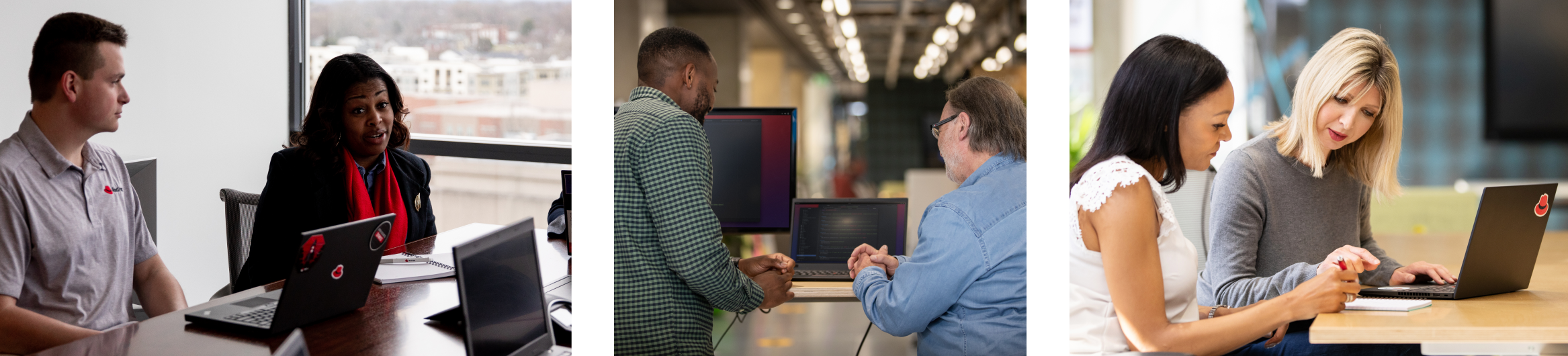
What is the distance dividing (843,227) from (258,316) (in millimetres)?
1373

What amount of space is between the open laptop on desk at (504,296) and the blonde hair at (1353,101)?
179cm

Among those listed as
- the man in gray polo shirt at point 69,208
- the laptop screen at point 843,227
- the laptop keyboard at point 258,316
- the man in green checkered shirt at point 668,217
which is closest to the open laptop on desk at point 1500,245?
the laptop screen at point 843,227

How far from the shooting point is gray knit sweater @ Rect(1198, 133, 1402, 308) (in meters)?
1.99

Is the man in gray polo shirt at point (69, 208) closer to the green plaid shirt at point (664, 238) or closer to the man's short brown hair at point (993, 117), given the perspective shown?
the green plaid shirt at point (664, 238)

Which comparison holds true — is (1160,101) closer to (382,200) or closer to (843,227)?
(843,227)

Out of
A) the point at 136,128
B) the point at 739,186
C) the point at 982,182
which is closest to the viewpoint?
the point at 982,182

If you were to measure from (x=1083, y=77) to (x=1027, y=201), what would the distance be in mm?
4529

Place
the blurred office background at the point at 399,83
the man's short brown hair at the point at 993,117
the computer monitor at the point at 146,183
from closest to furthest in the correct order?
the man's short brown hair at the point at 993,117
the computer monitor at the point at 146,183
the blurred office background at the point at 399,83

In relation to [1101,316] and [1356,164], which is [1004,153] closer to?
→ [1101,316]

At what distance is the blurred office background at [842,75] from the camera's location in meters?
5.49

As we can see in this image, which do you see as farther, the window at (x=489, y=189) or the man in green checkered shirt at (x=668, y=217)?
the window at (x=489, y=189)

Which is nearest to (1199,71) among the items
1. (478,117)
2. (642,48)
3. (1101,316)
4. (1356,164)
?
(1101,316)

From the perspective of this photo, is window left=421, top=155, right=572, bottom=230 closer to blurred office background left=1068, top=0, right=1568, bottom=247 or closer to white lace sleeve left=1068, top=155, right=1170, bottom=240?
blurred office background left=1068, top=0, right=1568, bottom=247

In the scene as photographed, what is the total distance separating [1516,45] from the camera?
4789 mm
